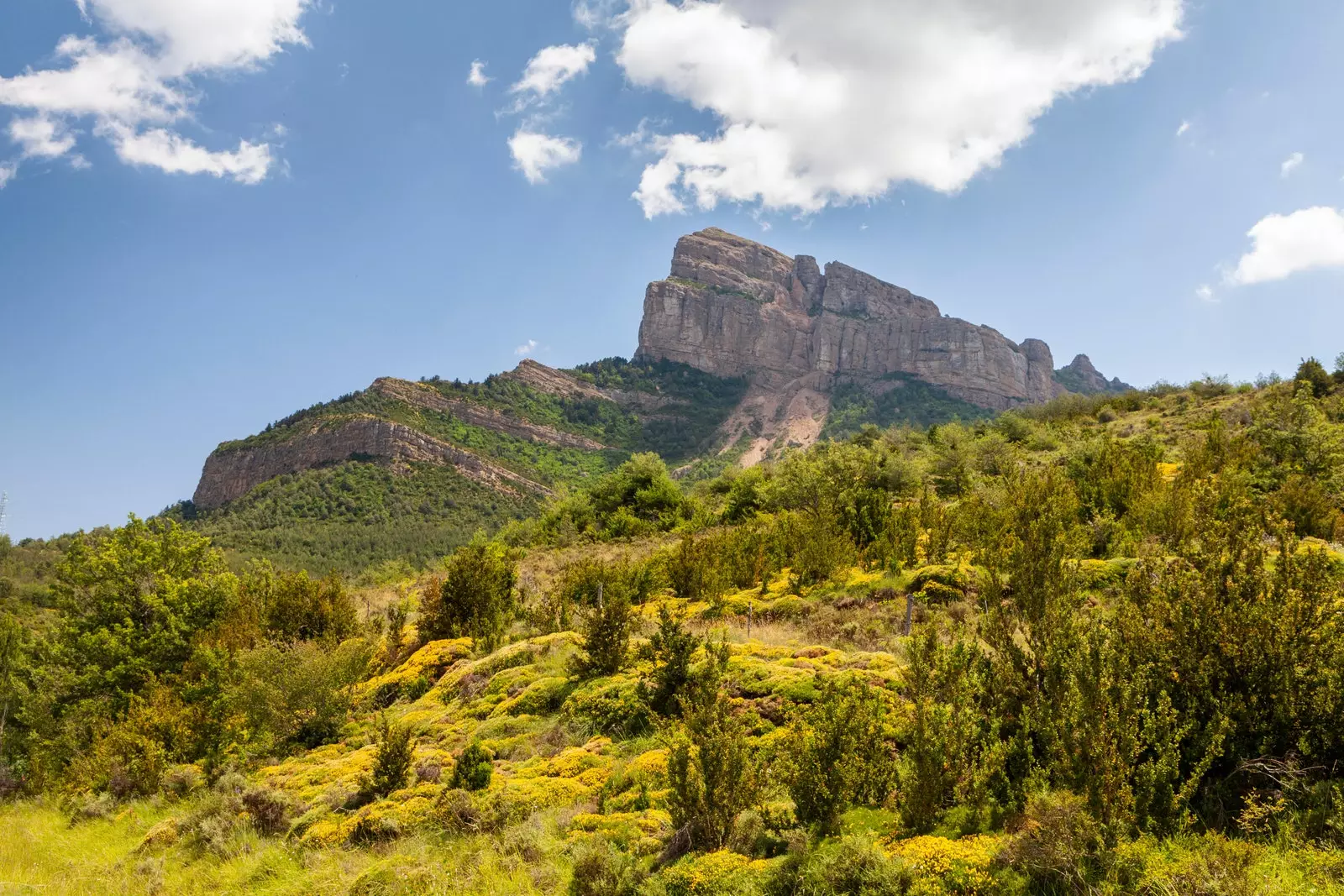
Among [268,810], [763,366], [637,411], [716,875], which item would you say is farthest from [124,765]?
[763,366]

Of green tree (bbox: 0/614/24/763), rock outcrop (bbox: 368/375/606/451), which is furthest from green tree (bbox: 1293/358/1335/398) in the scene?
rock outcrop (bbox: 368/375/606/451)

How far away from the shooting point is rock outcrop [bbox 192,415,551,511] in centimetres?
7950

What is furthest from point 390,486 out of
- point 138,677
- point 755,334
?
point 755,334

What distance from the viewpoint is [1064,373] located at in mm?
188500

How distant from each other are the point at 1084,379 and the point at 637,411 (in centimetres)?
13919

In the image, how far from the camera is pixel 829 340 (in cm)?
17638

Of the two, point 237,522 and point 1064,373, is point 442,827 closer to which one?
point 237,522

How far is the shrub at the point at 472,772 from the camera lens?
748 centimetres

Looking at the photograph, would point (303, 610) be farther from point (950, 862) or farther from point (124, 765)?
point (950, 862)

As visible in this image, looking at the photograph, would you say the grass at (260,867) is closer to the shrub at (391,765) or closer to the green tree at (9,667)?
the shrub at (391,765)

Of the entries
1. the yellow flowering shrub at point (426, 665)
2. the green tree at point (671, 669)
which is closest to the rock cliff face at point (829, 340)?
the yellow flowering shrub at point (426, 665)

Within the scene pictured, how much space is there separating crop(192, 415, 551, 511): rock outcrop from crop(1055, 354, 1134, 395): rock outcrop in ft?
532

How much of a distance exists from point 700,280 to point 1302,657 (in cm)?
19049

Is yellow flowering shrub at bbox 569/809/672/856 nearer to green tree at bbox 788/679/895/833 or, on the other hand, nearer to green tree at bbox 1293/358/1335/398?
green tree at bbox 788/679/895/833
